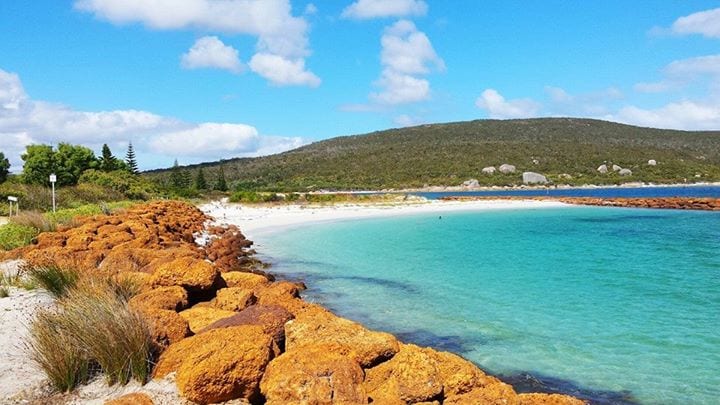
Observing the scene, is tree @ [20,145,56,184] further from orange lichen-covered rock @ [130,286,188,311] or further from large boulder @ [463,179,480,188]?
large boulder @ [463,179,480,188]

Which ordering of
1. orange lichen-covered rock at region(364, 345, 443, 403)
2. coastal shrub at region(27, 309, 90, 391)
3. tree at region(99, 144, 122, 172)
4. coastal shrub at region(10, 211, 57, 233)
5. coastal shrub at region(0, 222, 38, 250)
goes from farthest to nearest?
tree at region(99, 144, 122, 172) < coastal shrub at region(10, 211, 57, 233) < coastal shrub at region(0, 222, 38, 250) < coastal shrub at region(27, 309, 90, 391) < orange lichen-covered rock at region(364, 345, 443, 403)

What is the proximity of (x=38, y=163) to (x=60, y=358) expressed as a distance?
138 feet

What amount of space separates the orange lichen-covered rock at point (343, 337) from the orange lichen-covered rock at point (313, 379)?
1.21ft

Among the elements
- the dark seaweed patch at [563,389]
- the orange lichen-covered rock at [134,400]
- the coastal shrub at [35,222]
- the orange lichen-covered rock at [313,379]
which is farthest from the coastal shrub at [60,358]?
the coastal shrub at [35,222]

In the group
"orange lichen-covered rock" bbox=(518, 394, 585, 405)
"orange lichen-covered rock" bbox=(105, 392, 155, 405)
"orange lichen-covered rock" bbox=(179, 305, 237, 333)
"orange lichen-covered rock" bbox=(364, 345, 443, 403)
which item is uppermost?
"orange lichen-covered rock" bbox=(179, 305, 237, 333)

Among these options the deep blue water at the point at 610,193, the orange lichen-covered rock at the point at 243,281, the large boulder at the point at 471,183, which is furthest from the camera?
the large boulder at the point at 471,183

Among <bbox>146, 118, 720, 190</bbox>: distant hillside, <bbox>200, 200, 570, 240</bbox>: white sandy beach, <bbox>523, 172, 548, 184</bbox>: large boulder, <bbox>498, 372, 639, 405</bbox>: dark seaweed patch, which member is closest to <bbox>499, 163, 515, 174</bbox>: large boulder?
<bbox>146, 118, 720, 190</bbox>: distant hillside

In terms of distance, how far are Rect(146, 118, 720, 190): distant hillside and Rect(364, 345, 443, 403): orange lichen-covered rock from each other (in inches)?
3140

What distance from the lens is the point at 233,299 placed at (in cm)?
756

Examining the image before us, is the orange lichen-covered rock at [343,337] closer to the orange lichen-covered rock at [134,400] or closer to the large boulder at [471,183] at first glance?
the orange lichen-covered rock at [134,400]

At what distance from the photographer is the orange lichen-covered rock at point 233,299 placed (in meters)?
7.45

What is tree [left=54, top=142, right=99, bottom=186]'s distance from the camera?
135 feet

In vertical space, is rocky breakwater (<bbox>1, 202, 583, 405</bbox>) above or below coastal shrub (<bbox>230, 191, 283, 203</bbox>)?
below

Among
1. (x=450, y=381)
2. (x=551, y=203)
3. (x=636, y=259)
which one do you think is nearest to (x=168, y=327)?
(x=450, y=381)
